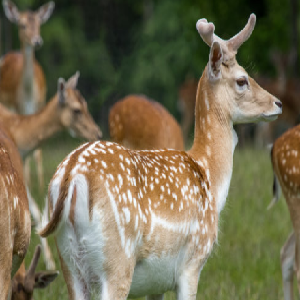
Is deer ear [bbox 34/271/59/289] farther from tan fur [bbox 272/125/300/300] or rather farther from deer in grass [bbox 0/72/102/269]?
deer in grass [bbox 0/72/102/269]

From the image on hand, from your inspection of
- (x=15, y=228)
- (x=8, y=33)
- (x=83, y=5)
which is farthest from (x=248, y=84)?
(x=83, y=5)

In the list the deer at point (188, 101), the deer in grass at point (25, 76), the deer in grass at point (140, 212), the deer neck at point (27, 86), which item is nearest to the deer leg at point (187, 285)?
the deer in grass at point (140, 212)

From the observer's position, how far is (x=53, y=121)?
745cm

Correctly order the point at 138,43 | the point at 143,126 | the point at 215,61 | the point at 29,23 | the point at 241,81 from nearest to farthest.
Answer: the point at 215,61, the point at 241,81, the point at 143,126, the point at 29,23, the point at 138,43

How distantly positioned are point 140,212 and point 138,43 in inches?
793

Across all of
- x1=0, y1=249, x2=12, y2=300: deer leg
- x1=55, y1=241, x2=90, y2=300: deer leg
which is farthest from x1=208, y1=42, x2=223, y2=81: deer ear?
x1=0, y1=249, x2=12, y2=300: deer leg

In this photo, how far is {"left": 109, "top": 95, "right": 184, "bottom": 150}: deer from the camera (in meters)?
7.68

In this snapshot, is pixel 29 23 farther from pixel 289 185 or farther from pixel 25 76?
pixel 289 185

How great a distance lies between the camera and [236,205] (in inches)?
350

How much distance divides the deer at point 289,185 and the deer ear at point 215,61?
1213mm

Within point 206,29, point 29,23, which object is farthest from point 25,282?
point 29,23

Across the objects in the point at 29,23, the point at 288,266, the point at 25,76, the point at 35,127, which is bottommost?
the point at 288,266

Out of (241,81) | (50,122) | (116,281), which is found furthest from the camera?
(50,122)

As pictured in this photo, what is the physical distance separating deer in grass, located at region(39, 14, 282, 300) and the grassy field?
Answer: 44cm
